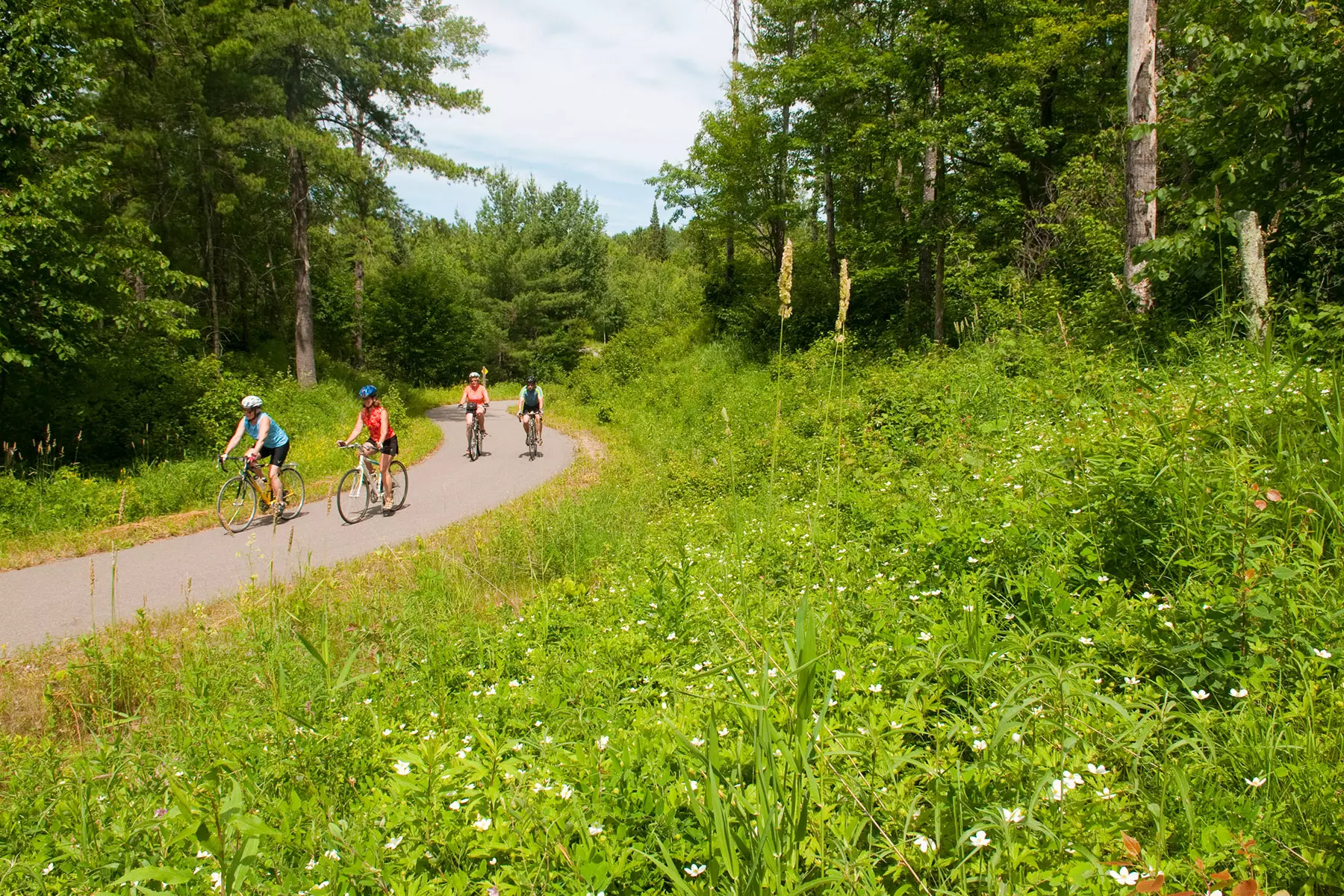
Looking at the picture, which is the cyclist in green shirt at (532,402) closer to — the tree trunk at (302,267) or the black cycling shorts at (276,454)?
the black cycling shorts at (276,454)

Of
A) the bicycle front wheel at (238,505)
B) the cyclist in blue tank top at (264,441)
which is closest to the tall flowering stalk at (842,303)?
the cyclist in blue tank top at (264,441)

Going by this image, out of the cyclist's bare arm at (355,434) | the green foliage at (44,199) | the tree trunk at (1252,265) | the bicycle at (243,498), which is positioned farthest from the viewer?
the green foliage at (44,199)

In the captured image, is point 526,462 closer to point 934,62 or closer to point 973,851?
point 934,62

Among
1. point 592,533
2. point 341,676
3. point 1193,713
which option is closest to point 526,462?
point 592,533

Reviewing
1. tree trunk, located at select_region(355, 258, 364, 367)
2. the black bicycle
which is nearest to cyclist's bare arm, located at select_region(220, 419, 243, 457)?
the black bicycle

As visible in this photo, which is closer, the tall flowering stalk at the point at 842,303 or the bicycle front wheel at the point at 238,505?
the tall flowering stalk at the point at 842,303

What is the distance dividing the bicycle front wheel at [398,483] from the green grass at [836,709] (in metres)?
5.16

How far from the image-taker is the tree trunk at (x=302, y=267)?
1997 centimetres

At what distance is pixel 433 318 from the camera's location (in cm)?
3691

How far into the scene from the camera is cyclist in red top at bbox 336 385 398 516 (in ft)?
34.8

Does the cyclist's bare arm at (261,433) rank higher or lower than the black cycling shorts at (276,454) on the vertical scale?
higher

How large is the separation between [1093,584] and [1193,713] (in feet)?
3.56

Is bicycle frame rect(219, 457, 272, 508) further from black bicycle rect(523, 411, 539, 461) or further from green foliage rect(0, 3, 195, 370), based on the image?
black bicycle rect(523, 411, 539, 461)

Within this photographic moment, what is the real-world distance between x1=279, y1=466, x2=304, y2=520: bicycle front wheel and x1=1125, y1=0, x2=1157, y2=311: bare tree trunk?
1274 cm
